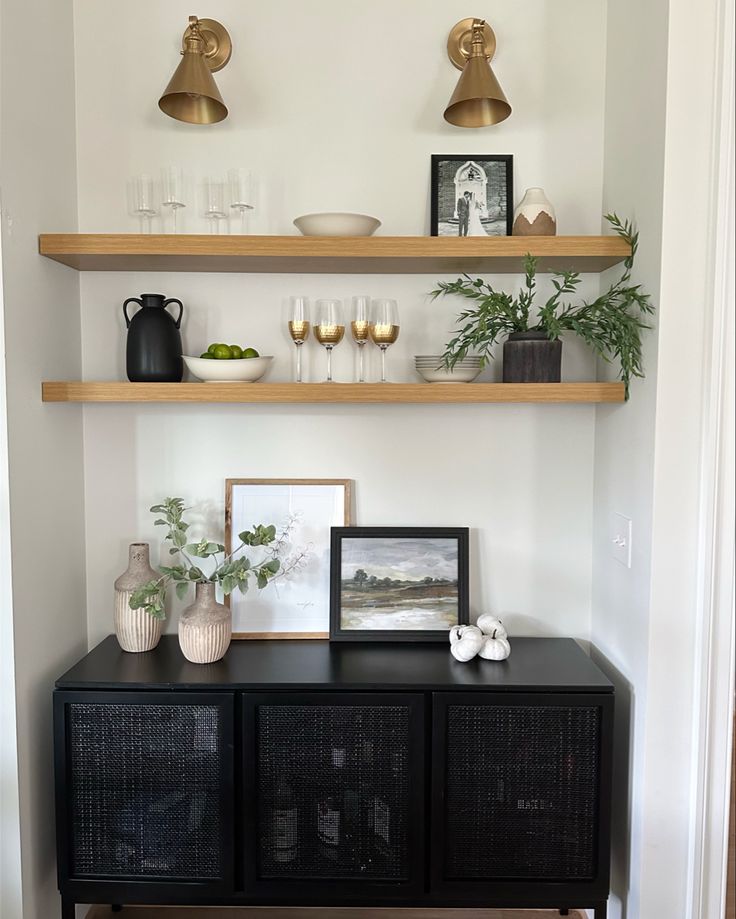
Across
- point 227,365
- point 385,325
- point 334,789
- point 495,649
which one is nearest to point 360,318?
point 385,325

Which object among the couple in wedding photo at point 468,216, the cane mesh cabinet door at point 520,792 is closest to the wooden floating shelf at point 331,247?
the couple in wedding photo at point 468,216

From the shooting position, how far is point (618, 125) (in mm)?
2070

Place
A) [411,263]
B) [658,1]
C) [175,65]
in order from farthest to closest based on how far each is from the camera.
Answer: [175,65], [411,263], [658,1]

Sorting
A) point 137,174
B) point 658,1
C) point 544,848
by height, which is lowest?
point 544,848

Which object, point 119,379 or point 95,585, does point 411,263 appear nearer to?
point 119,379

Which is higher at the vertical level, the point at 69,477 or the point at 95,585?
the point at 69,477

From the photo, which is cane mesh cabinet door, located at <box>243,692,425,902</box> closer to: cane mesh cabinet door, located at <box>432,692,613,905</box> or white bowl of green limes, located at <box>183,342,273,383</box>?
cane mesh cabinet door, located at <box>432,692,613,905</box>

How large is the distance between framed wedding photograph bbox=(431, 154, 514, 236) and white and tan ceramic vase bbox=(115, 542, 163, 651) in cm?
123

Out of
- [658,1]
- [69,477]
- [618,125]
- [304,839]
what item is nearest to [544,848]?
[304,839]

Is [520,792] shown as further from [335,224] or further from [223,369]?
[335,224]

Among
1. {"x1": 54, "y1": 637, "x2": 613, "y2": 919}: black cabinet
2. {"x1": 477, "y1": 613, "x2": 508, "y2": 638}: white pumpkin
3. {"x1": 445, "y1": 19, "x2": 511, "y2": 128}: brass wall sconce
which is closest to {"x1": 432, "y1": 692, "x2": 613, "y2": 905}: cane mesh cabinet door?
{"x1": 54, "y1": 637, "x2": 613, "y2": 919}: black cabinet

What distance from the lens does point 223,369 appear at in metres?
2.02

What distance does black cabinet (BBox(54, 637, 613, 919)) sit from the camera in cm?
189

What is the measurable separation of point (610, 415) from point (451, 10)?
3.99 feet
